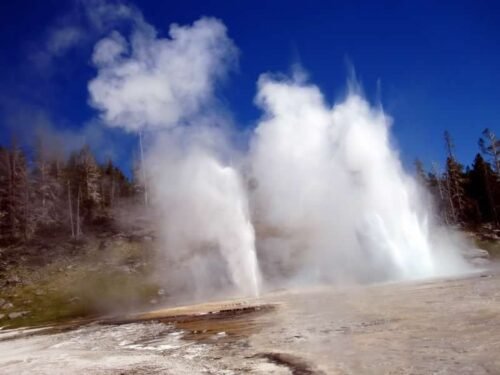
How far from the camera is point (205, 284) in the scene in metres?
51.6

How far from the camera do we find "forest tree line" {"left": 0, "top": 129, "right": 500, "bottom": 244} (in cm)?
7212

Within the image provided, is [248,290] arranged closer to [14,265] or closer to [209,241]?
[209,241]

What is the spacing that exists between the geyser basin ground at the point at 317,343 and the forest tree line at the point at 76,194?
5671cm

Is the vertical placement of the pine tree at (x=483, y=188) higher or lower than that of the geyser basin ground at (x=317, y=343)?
higher

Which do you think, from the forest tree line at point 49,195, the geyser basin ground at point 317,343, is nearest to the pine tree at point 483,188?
the geyser basin ground at point 317,343

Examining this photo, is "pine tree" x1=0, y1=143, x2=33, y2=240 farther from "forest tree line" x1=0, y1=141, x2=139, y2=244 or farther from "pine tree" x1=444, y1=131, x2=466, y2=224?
"pine tree" x1=444, y1=131, x2=466, y2=224

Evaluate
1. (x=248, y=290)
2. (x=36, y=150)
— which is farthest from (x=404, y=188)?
(x=36, y=150)

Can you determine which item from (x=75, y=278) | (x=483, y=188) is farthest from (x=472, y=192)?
(x=75, y=278)

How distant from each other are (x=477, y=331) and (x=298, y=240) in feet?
172

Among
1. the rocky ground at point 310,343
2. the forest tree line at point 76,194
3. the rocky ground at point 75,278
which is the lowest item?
the rocky ground at point 310,343

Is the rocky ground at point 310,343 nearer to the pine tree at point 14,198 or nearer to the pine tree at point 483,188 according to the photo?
the pine tree at point 14,198

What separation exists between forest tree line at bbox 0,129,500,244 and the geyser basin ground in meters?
56.7

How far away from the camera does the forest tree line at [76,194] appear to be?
7212 centimetres

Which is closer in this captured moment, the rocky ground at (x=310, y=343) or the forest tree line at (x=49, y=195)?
the rocky ground at (x=310, y=343)
